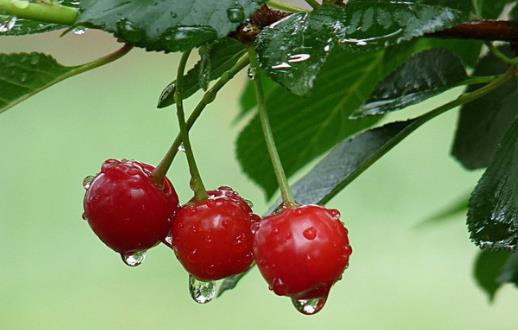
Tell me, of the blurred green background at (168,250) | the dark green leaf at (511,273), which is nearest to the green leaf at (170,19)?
the dark green leaf at (511,273)

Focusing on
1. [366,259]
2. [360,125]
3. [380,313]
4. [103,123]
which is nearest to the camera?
[360,125]

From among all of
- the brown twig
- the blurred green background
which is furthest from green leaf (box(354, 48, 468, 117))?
the blurred green background

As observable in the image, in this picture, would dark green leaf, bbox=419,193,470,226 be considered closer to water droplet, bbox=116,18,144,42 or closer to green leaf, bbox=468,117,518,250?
green leaf, bbox=468,117,518,250

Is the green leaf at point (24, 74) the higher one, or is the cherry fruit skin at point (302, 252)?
the green leaf at point (24, 74)

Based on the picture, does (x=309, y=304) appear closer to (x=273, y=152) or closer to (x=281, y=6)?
(x=273, y=152)

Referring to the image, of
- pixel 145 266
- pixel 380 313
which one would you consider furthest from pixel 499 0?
pixel 145 266

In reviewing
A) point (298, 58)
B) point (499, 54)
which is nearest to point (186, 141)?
point (298, 58)

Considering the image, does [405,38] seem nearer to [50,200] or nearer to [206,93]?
[206,93]

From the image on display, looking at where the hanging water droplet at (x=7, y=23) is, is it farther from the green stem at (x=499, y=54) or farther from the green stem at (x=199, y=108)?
the green stem at (x=499, y=54)

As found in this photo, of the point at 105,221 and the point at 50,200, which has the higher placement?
the point at 105,221
